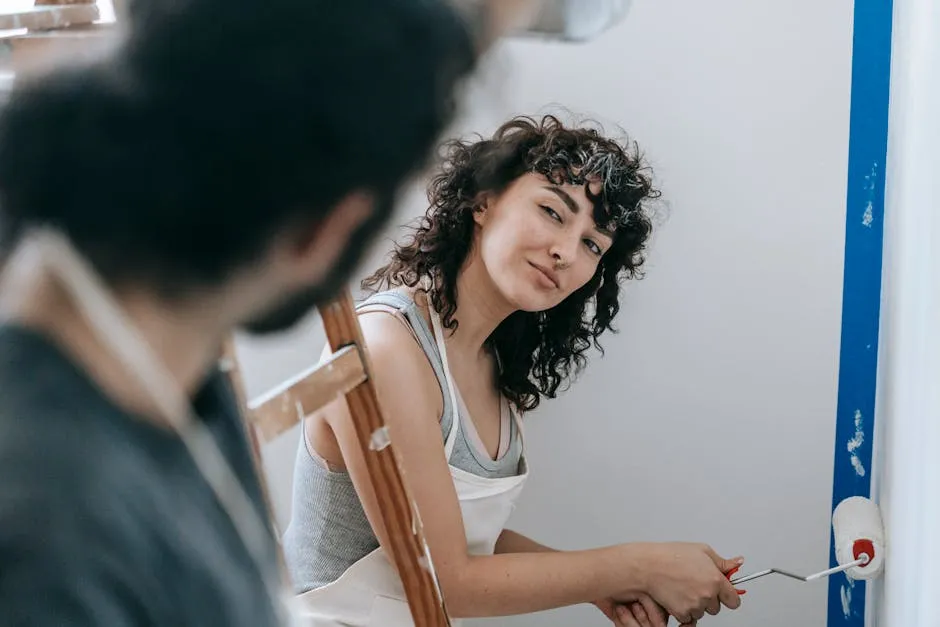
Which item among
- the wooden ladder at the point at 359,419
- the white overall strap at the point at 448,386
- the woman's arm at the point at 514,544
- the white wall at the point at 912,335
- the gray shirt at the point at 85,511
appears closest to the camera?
the gray shirt at the point at 85,511

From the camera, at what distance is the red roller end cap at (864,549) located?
1.22 m

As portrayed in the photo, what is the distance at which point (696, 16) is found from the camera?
1.41 metres

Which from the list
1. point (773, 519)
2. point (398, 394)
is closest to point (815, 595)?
point (773, 519)

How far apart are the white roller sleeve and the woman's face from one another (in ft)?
1.57

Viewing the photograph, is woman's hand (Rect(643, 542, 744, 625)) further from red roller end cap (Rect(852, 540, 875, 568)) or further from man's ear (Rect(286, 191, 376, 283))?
man's ear (Rect(286, 191, 376, 283))

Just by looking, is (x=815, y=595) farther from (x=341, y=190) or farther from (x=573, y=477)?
(x=341, y=190)

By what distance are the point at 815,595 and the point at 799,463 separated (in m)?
0.22

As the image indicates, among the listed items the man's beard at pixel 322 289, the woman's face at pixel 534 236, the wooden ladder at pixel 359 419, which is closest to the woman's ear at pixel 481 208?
the woman's face at pixel 534 236

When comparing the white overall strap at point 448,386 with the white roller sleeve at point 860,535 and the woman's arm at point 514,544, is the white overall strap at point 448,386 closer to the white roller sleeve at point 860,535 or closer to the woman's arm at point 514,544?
the woman's arm at point 514,544

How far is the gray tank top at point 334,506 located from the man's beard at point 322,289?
2.31ft

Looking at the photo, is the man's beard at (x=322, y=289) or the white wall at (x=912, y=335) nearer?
the man's beard at (x=322, y=289)

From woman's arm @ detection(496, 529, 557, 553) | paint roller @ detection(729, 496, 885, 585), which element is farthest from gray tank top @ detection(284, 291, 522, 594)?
paint roller @ detection(729, 496, 885, 585)

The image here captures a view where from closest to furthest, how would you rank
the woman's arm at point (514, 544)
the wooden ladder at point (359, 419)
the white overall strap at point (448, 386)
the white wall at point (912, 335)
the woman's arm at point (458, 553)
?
the wooden ladder at point (359, 419), the white wall at point (912, 335), the woman's arm at point (458, 553), the white overall strap at point (448, 386), the woman's arm at point (514, 544)

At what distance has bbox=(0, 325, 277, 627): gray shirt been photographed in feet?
1.15
